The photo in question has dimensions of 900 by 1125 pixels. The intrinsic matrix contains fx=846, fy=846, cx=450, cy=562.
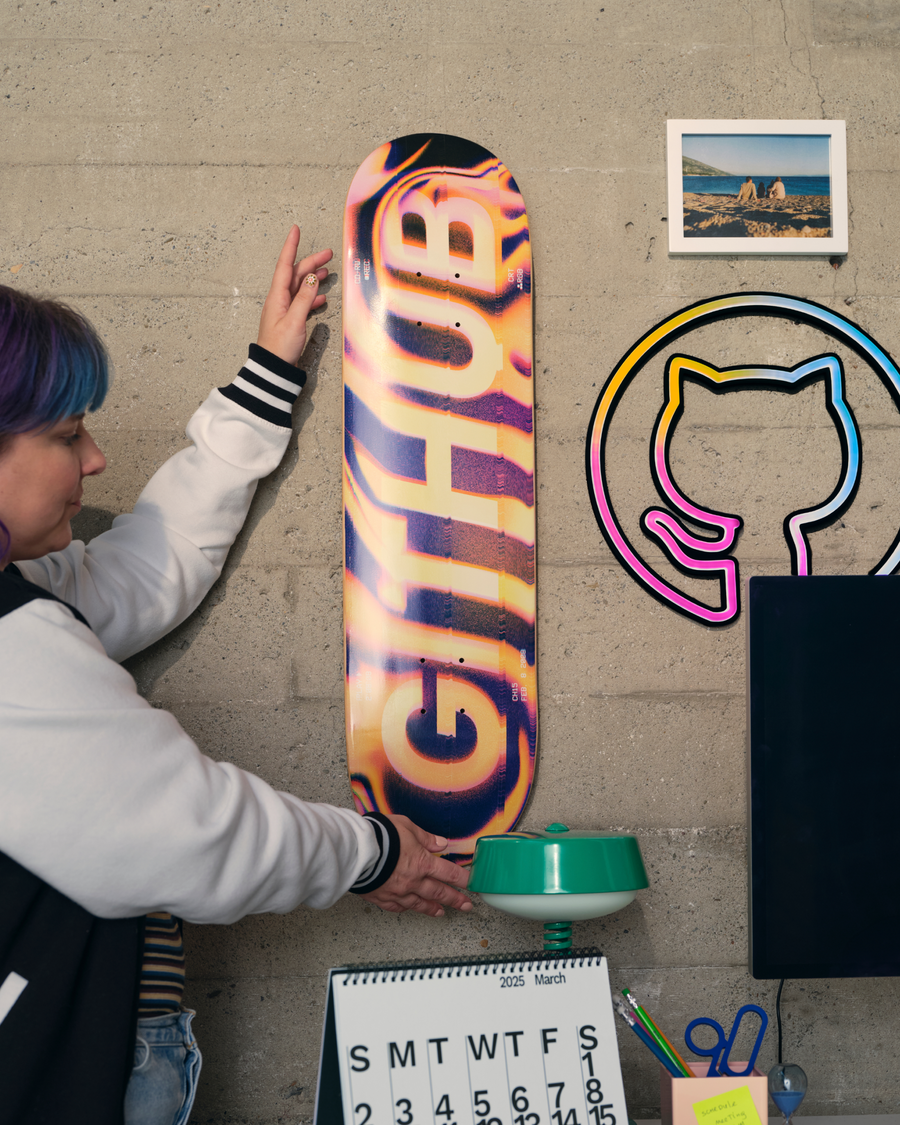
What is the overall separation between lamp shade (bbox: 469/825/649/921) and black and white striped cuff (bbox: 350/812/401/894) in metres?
0.14

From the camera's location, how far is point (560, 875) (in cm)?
117

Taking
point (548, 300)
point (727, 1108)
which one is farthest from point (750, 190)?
point (727, 1108)

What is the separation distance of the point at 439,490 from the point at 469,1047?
88 centimetres

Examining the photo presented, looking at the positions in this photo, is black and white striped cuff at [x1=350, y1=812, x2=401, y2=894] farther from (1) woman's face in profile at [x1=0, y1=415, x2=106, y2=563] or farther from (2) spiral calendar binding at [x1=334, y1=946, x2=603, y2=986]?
(1) woman's face in profile at [x1=0, y1=415, x2=106, y2=563]

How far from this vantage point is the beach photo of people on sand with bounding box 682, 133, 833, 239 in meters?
1.61

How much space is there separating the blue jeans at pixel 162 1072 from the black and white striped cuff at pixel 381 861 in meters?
0.29

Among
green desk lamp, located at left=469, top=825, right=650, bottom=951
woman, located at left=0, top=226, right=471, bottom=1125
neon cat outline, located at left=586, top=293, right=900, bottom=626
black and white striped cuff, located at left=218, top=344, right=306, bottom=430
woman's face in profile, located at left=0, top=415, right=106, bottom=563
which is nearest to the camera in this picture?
woman, located at left=0, top=226, right=471, bottom=1125

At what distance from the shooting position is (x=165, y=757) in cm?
99

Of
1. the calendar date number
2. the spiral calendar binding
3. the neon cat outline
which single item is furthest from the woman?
the neon cat outline

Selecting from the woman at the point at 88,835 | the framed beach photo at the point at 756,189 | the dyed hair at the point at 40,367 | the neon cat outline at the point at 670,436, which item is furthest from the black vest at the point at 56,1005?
the framed beach photo at the point at 756,189

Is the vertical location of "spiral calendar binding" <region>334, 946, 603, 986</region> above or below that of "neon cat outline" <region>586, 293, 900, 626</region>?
below

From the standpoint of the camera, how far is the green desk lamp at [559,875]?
118 centimetres

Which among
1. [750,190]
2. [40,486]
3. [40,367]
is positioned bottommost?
[40,486]

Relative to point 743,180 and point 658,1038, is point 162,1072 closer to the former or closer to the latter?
point 658,1038
